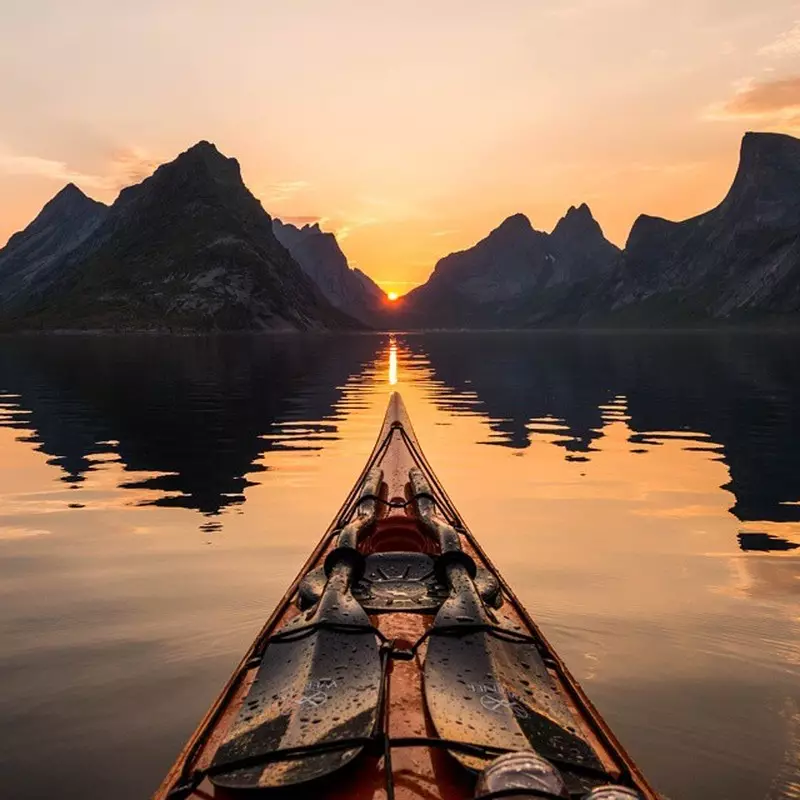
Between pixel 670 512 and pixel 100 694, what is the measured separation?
562 inches

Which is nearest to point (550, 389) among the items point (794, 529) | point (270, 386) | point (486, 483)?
point (270, 386)

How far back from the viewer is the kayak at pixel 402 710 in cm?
471

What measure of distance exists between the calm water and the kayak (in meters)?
2.17

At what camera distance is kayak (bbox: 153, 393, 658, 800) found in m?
4.71

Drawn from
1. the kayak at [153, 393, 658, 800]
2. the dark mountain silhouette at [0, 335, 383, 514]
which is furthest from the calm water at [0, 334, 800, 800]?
the kayak at [153, 393, 658, 800]

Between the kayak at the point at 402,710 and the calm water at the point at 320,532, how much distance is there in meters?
2.17

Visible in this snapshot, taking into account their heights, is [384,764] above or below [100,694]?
above

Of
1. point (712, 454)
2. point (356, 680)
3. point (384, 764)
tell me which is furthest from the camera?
point (712, 454)

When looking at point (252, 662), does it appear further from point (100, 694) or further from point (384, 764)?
point (100, 694)

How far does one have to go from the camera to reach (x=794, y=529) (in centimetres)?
1644

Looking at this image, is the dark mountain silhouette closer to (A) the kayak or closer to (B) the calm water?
(B) the calm water

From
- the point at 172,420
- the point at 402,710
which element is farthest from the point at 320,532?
the point at 172,420

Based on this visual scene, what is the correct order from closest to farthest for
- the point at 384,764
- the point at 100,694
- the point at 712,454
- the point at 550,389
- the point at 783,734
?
the point at 384,764
the point at 783,734
the point at 100,694
the point at 712,454
the point at 550,389

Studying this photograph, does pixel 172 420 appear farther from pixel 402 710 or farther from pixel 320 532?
pixel 402 710
